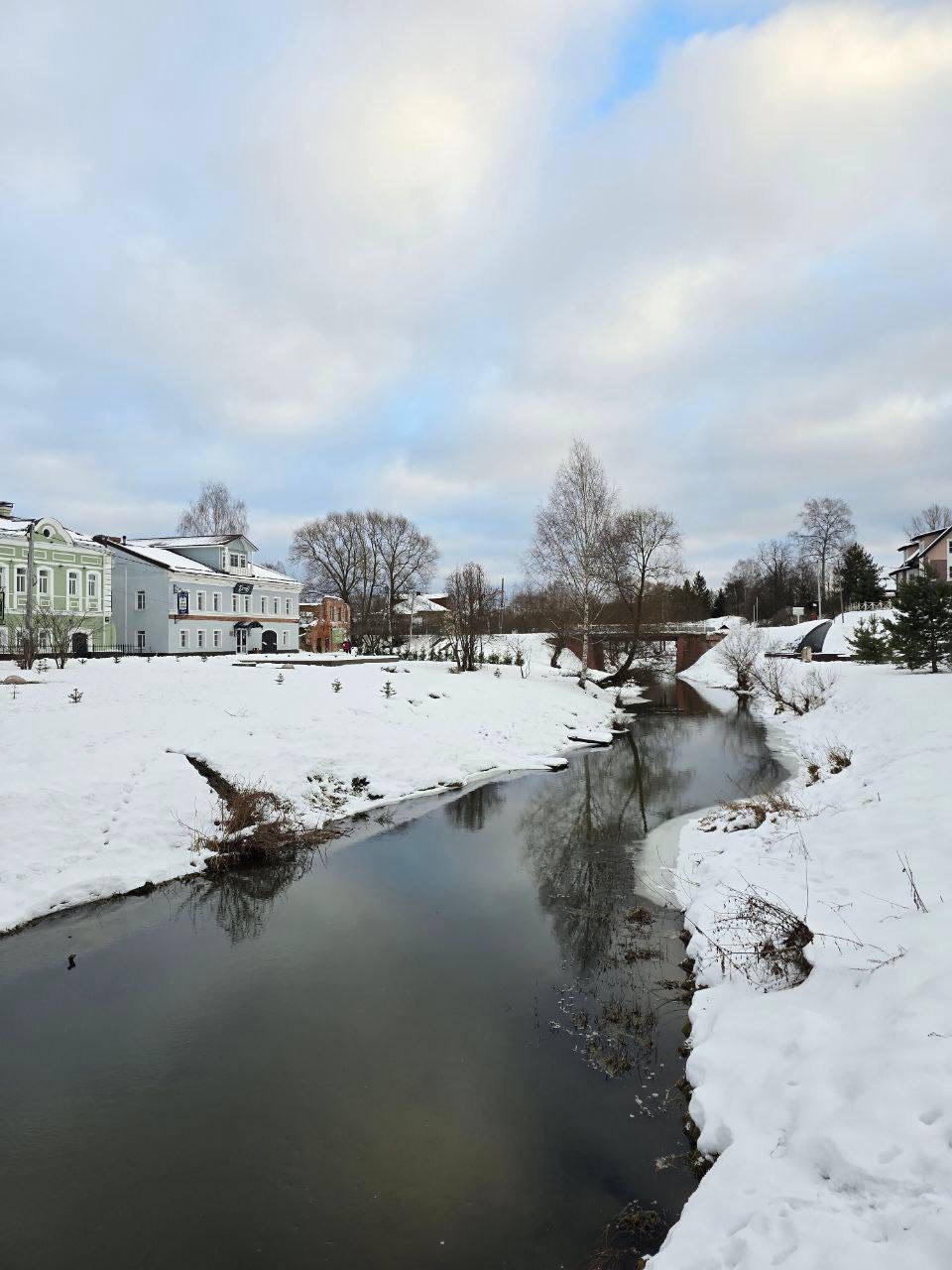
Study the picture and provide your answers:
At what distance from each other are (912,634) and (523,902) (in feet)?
68.5

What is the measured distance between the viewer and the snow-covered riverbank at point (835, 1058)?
11.8 ft

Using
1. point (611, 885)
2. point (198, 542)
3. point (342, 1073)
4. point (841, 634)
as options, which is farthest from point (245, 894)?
point (841, 634)

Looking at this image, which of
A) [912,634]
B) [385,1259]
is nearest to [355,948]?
[385,1259]

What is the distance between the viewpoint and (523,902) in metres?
10.0

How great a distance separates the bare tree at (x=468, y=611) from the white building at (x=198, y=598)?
1690 cm

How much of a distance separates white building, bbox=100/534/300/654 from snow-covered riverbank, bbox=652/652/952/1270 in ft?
131

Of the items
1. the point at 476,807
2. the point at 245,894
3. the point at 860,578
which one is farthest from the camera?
the point at 860,578

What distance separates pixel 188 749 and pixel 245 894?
4921mm

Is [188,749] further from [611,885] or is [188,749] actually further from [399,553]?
[399,553]

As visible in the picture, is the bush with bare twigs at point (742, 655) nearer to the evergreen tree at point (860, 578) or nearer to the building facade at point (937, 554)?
the building facade at point (937, 554)

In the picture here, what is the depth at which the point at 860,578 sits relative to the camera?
61281 mm

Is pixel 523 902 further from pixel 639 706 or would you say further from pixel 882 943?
pixel 639 706

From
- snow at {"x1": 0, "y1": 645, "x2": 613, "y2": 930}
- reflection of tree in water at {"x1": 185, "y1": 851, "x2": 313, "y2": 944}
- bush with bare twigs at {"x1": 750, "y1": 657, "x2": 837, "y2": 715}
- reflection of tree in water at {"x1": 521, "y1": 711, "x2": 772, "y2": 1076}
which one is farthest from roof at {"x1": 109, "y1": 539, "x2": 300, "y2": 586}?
reflection of tree in water at {"x1": 185, "y1": 851, "x2": 313, "y2": 944}

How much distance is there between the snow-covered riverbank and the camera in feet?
11.8
